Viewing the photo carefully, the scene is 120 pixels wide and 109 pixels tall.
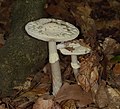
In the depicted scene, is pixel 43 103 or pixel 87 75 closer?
pixel 43 103

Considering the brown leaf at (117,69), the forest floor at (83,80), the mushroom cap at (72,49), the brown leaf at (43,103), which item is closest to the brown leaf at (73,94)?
the forest floor at (83,80)

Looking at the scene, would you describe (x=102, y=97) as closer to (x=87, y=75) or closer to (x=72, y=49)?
(x=87, y=75)

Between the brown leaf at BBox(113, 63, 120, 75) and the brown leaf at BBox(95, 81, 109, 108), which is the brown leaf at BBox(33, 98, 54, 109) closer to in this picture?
the brown leaf at BBox(95, 81, 109, 108)

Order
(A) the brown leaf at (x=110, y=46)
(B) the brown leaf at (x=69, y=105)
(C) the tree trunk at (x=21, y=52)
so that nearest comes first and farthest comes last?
1. (B) the brown leaf at (x=69, y=105)
2. (C) the tree trunk at (x=21, y=52)
3. (A) the brown leaf at (x=110, y=46)

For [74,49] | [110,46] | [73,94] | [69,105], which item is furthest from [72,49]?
[110,46]

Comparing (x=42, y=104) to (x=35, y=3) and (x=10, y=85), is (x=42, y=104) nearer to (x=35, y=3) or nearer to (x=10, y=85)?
(x=10, y=85)

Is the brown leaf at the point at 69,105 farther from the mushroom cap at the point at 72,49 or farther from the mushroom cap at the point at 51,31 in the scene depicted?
the mushroom cap at the point at 51,31
